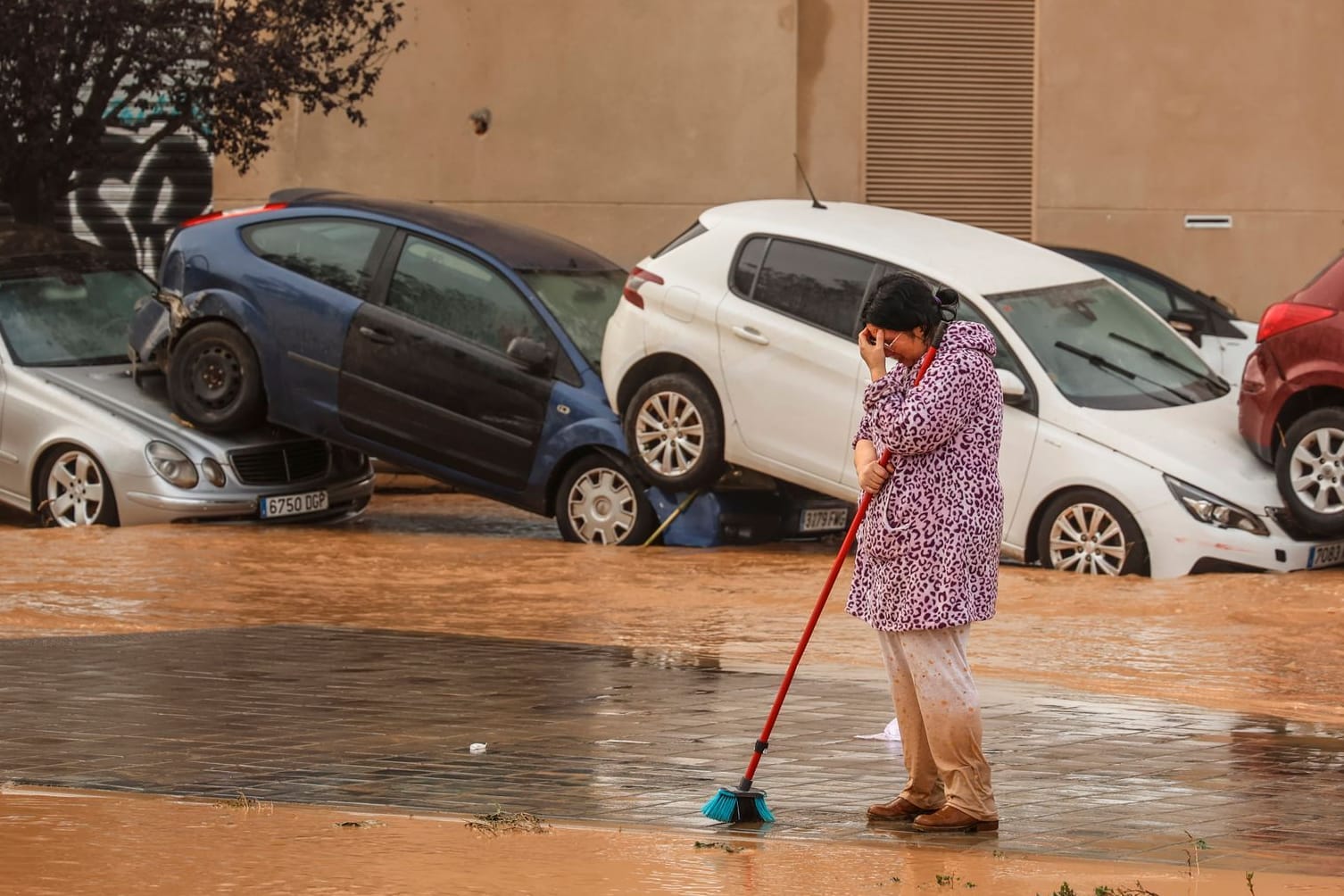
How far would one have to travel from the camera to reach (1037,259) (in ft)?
44.8

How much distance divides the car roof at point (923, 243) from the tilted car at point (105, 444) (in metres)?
3.28

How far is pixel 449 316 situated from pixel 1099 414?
416cm

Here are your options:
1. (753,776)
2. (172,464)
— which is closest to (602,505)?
(172,464)

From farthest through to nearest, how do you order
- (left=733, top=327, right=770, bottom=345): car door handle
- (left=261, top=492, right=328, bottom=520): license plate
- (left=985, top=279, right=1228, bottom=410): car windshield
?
(left=261, top=492, right=328, bottom=520): license plate < (left=733, top=327, right=770, bottom=345): car door handle < (left=985, top=279, right=1228, bottom=410): car windshield

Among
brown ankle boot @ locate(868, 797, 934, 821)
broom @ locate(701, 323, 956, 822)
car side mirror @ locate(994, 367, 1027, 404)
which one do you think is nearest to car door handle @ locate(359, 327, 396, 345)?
car side mirror @ locate(994, 367, 1027, 404)

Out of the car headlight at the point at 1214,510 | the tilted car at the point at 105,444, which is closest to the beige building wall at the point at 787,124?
the tilted car at the point at 105,444

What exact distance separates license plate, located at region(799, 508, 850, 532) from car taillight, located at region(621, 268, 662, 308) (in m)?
1.66

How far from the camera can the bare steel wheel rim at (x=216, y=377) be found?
14.5 m

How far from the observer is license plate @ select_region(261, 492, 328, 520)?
14.6 metres

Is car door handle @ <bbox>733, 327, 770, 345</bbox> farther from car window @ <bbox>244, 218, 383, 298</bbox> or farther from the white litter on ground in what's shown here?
the white litter on ground

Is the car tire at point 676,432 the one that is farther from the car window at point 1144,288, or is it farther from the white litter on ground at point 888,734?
the white litter on ground at point 888,734

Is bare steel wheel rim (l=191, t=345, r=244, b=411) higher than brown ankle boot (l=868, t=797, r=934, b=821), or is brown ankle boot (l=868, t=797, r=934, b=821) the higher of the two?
bare steel wheel rim (l=191, t=345, r=244, b=411)

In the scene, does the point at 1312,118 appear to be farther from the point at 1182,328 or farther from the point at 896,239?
the point at 896,239

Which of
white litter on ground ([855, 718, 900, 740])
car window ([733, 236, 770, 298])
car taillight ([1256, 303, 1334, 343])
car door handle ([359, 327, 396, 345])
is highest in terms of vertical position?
car window ([733, 236, 770, 298])
